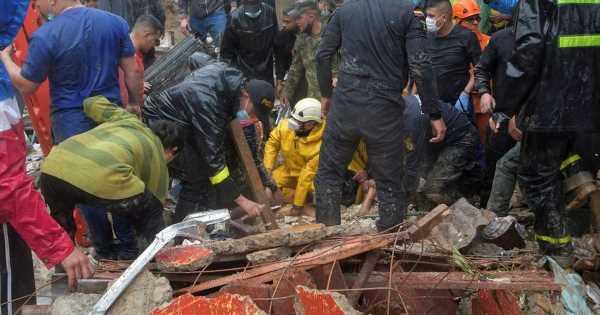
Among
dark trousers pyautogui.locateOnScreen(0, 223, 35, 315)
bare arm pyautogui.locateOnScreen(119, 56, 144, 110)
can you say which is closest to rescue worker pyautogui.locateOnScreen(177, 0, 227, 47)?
bare arm pyautogui.locateOnScreen(119, 56, 144, 110)

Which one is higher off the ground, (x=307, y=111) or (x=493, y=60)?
(x=493, y=60)

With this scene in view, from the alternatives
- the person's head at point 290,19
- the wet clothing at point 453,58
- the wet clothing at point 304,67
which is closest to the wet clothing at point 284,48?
the person's head at point 290,19

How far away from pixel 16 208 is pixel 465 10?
4828 mm

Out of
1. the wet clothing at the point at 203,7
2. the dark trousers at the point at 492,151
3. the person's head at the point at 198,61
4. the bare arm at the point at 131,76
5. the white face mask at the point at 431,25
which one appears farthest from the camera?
the wet clothing at the point at 203,7

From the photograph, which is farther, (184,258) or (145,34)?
(145,34)

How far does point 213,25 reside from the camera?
8438 mm

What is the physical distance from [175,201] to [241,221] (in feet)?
3.65

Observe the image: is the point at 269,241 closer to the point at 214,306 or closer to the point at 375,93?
the point at 214,306

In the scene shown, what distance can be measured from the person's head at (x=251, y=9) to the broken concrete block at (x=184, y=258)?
474 cm

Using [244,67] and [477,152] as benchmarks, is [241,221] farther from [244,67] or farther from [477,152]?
[244,67]

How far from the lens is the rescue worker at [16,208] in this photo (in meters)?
2.79

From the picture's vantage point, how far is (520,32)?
4.10 metres

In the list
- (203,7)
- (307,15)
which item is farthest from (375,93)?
(203,7)

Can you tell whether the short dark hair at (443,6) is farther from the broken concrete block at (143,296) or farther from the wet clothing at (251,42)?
the broken concrete block at (143,296)
